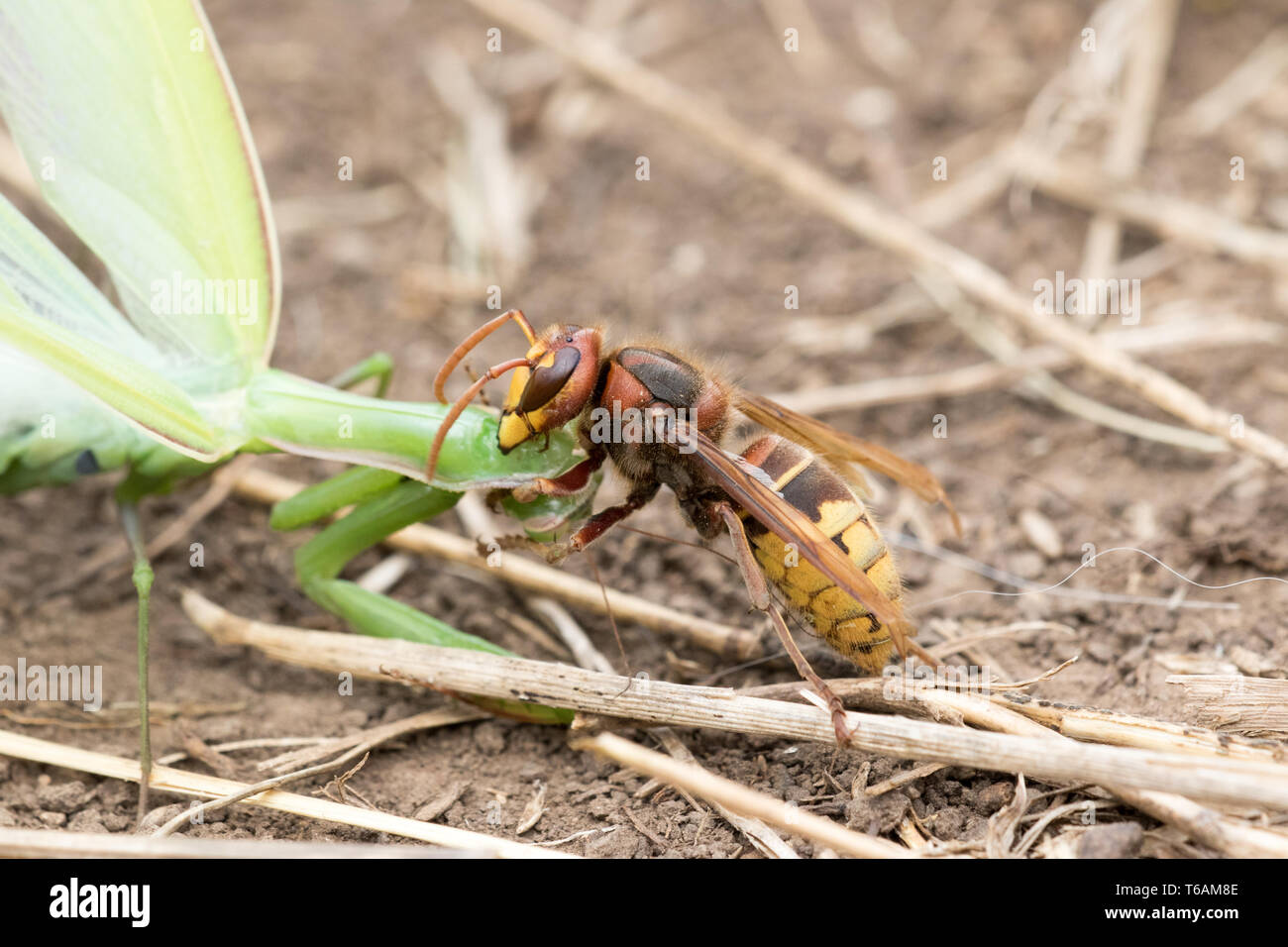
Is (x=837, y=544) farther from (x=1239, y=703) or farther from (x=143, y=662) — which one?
(x=143, y=662)

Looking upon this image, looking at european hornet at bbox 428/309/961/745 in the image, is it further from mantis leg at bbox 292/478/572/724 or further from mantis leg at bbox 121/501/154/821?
mantis leg at bbox 121/501/154/821

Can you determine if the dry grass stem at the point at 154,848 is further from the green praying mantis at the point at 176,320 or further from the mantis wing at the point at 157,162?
the mantis wing at the point at 157,162

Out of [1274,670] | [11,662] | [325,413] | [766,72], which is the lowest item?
[1274,670]

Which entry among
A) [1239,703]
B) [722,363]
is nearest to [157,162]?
[722,363]

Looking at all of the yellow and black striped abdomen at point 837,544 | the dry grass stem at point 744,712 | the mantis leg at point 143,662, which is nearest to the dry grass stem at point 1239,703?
the dry grass stem at point 744,712
